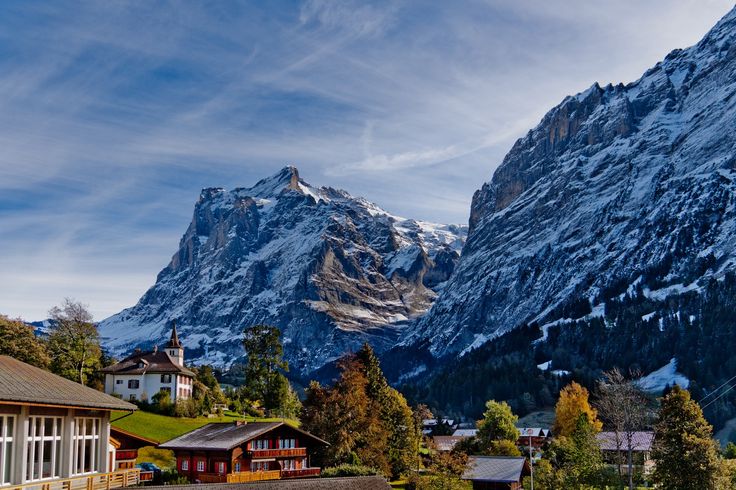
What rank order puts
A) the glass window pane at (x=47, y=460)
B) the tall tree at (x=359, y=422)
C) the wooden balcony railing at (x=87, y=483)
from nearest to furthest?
the wooden balcony railing at (x=87, y=483), the glass window pane at (x=47, y=460), the tall tree at (x=359, y=422)

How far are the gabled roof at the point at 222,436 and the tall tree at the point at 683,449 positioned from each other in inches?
1314

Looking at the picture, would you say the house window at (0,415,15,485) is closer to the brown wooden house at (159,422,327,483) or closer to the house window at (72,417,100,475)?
the house window at (72,417,100,475)

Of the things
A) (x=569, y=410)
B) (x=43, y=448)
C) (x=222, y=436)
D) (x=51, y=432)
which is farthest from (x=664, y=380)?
(x=43, y=448)

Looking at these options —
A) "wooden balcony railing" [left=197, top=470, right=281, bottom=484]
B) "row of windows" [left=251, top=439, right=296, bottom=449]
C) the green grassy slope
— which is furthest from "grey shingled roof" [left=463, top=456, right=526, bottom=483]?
"wooden balcony railing" [left=197, top=470, right=281, bottom=484]

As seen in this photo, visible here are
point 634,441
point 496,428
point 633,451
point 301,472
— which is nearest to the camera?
point 301,472

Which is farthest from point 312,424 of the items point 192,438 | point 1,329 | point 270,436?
point 1,329

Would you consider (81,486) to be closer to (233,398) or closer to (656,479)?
(656,479)

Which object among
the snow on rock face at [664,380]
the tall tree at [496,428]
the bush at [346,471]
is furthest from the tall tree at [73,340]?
the snow on rock face at [664,380]

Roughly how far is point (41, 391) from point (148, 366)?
78.9 m

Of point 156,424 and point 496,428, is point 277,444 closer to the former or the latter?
point 156,424

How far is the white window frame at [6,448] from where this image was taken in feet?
103

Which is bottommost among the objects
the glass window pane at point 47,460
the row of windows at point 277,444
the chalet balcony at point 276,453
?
the chalet balcony at point 276,453

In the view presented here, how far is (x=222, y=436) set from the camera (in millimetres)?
72125

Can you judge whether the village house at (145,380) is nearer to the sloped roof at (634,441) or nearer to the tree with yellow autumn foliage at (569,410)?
the sloped roof at (634,441)
